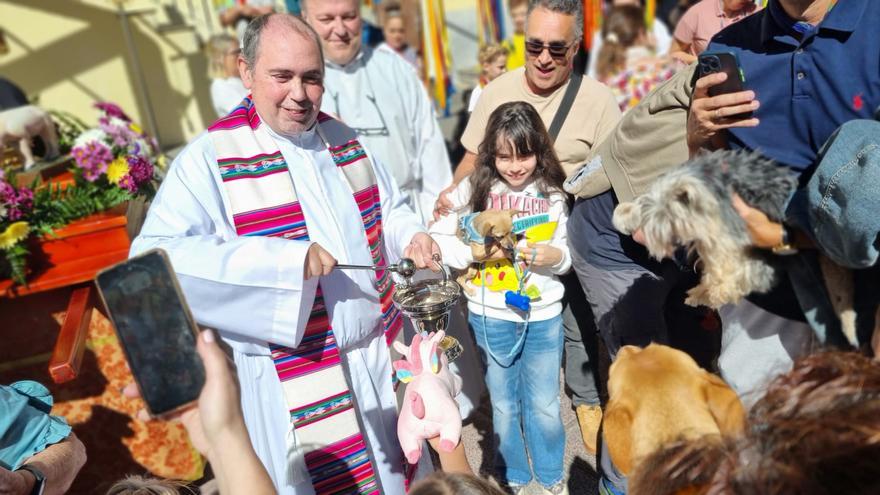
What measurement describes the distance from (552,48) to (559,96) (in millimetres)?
246

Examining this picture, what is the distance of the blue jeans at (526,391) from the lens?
9.48 ft

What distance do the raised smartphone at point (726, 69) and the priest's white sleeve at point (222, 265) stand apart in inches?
56.3

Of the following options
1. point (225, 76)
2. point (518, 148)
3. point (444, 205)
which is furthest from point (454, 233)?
point (225, 76)

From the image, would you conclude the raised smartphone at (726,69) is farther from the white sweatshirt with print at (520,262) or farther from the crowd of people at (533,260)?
the white sweatshirt with print at (520,262)

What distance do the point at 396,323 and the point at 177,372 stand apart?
1511mm

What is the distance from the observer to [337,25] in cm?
378

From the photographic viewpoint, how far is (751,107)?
1.71 m

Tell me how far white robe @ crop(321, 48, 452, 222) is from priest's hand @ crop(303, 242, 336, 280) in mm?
1724

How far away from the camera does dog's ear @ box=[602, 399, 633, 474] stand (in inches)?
59.4

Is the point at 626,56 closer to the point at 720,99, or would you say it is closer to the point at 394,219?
the point at 394,219

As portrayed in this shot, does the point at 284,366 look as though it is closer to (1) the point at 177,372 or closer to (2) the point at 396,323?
(2) the point at 396,323

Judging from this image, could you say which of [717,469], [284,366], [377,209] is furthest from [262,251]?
[717,469]

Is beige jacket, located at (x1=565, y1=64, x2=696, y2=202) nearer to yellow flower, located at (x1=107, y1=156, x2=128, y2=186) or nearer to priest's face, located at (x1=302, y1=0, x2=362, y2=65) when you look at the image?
priest's face, located at (x1=302, y1=0, x2=362, y2=65)

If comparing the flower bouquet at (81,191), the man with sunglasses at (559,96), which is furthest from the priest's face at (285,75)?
the flower bouquet at (81,191)
